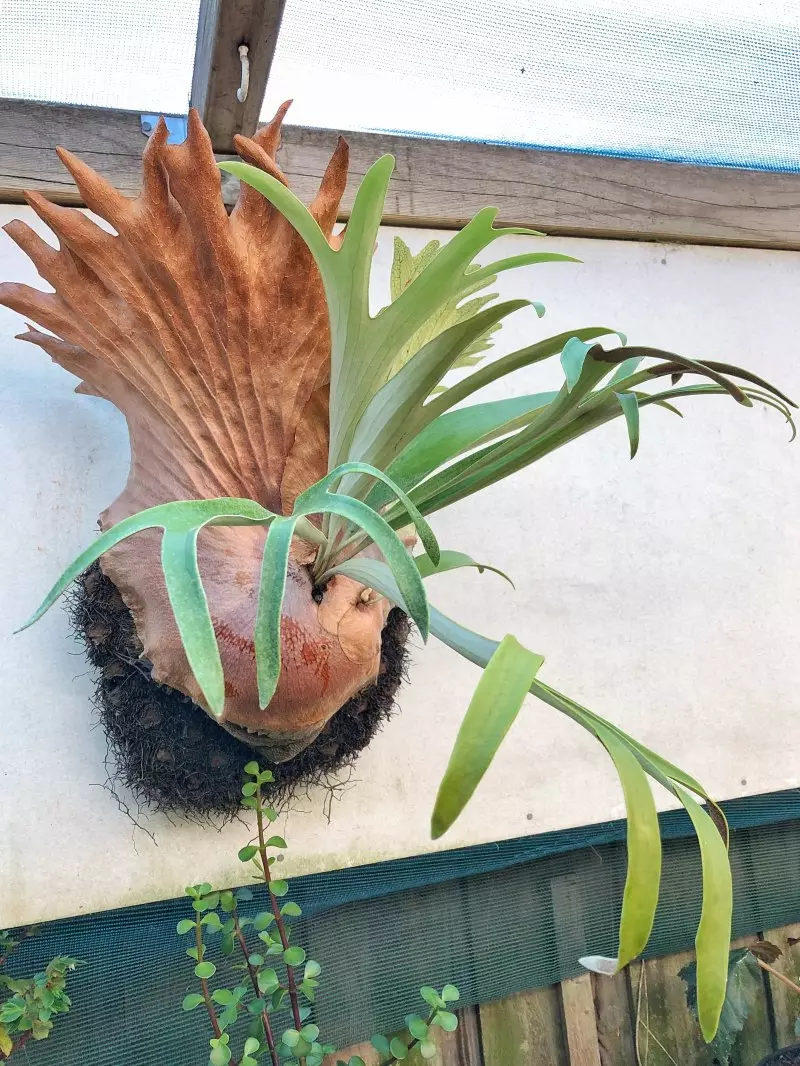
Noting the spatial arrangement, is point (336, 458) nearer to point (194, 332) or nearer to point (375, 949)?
point (194, 332)

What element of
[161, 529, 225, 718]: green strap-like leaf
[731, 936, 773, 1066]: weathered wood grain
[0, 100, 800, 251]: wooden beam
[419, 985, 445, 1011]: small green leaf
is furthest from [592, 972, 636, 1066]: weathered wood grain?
[0, 100, 800, 251]: wooden beam

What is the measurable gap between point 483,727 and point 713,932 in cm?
20

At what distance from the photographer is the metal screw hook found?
968 millimetres

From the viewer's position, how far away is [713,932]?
0.51 m

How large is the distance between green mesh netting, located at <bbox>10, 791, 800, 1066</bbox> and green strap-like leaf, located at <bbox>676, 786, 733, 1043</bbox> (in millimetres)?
593

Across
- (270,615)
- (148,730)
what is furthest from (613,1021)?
(270,615)

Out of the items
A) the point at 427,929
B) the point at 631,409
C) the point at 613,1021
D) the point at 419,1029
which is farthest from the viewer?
the point at 613,1021

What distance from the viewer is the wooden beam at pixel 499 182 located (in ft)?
3.56

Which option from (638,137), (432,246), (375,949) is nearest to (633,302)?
(638,137)

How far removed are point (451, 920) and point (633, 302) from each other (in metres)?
0.96

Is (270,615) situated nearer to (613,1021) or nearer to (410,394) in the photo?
(410,394)

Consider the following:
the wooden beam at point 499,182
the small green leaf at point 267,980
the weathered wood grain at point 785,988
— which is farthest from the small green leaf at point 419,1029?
the wooden beam at point 499,182

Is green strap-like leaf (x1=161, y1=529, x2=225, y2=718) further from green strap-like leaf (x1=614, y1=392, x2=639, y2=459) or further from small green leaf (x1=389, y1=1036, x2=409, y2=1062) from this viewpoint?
small green leaf (x1=389, y1=1036, x2=409, y2=1062)

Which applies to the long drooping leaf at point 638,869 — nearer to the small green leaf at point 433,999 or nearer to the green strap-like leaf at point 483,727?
the green strap-like leaf at point 483,727
